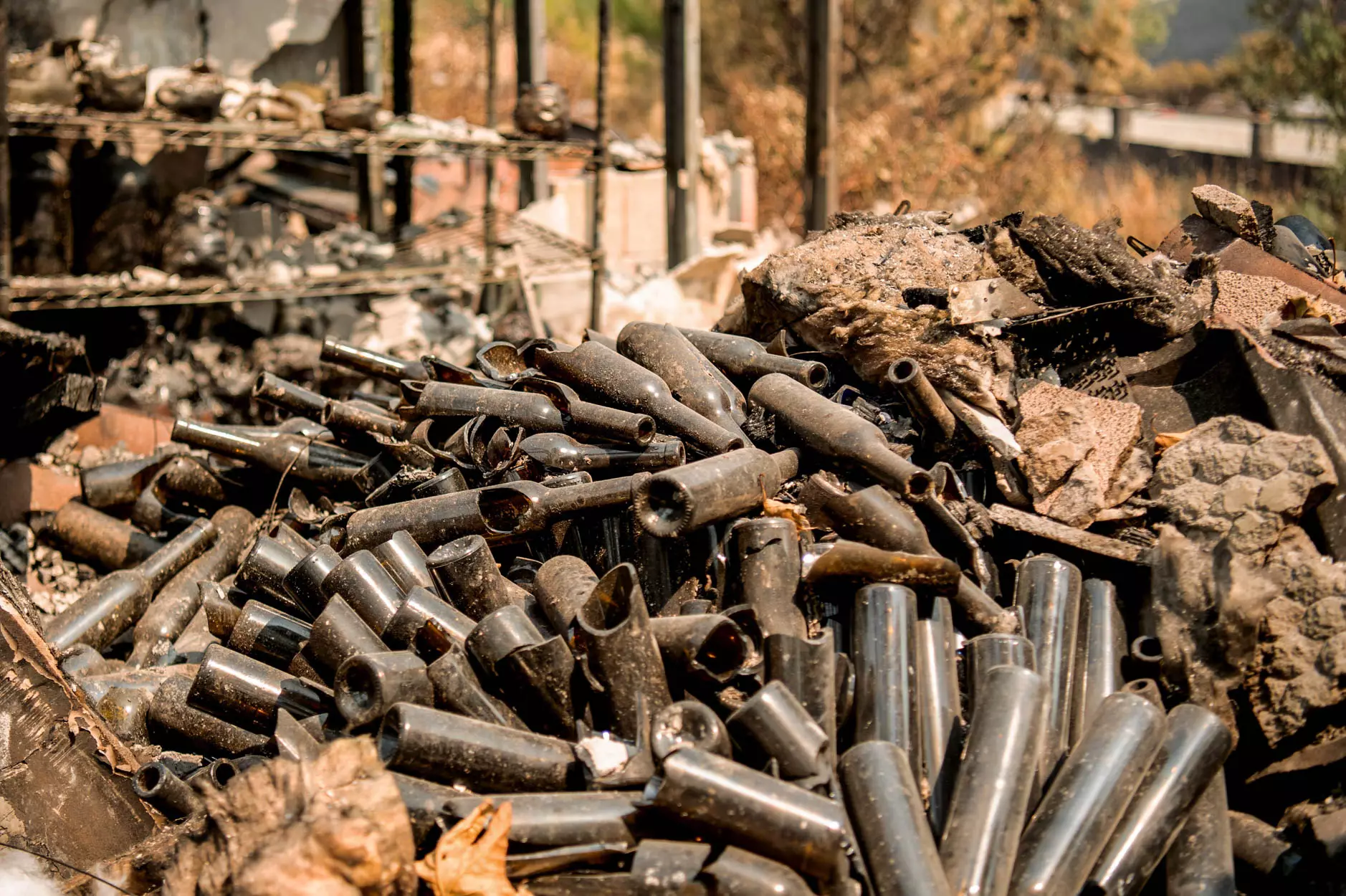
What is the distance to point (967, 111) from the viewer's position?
14.8 metres

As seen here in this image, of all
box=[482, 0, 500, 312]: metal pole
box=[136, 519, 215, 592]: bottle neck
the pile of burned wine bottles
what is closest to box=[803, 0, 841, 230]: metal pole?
box=[482, 0, 500, 312]: metal pole

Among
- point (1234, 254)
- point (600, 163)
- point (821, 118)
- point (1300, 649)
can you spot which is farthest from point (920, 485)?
point (821, 118)

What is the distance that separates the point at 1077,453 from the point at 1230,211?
167cm

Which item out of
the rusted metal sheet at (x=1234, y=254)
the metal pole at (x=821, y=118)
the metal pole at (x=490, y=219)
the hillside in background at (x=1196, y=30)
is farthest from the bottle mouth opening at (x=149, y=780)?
the hillside in background at (x=1196, y=30)

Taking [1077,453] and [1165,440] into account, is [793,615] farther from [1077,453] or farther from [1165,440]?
[1165,440]

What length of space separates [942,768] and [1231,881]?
63 cm

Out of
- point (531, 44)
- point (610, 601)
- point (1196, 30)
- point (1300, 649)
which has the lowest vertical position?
point (1300, 649)

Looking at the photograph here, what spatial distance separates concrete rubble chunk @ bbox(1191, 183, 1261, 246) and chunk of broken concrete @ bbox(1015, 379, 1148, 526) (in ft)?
4.34

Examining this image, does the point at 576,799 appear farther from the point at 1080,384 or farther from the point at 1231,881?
the point at 1080,384

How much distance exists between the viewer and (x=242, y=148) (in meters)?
6.83

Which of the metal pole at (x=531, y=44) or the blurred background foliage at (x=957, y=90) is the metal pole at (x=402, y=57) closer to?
the metal pole at (x=531, y=44)

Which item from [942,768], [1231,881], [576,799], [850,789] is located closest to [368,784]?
[576,799]

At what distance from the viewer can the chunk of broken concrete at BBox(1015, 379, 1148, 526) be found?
10.5 ft

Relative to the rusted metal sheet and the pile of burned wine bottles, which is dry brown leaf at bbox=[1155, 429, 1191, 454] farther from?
the rusted metal sheet
